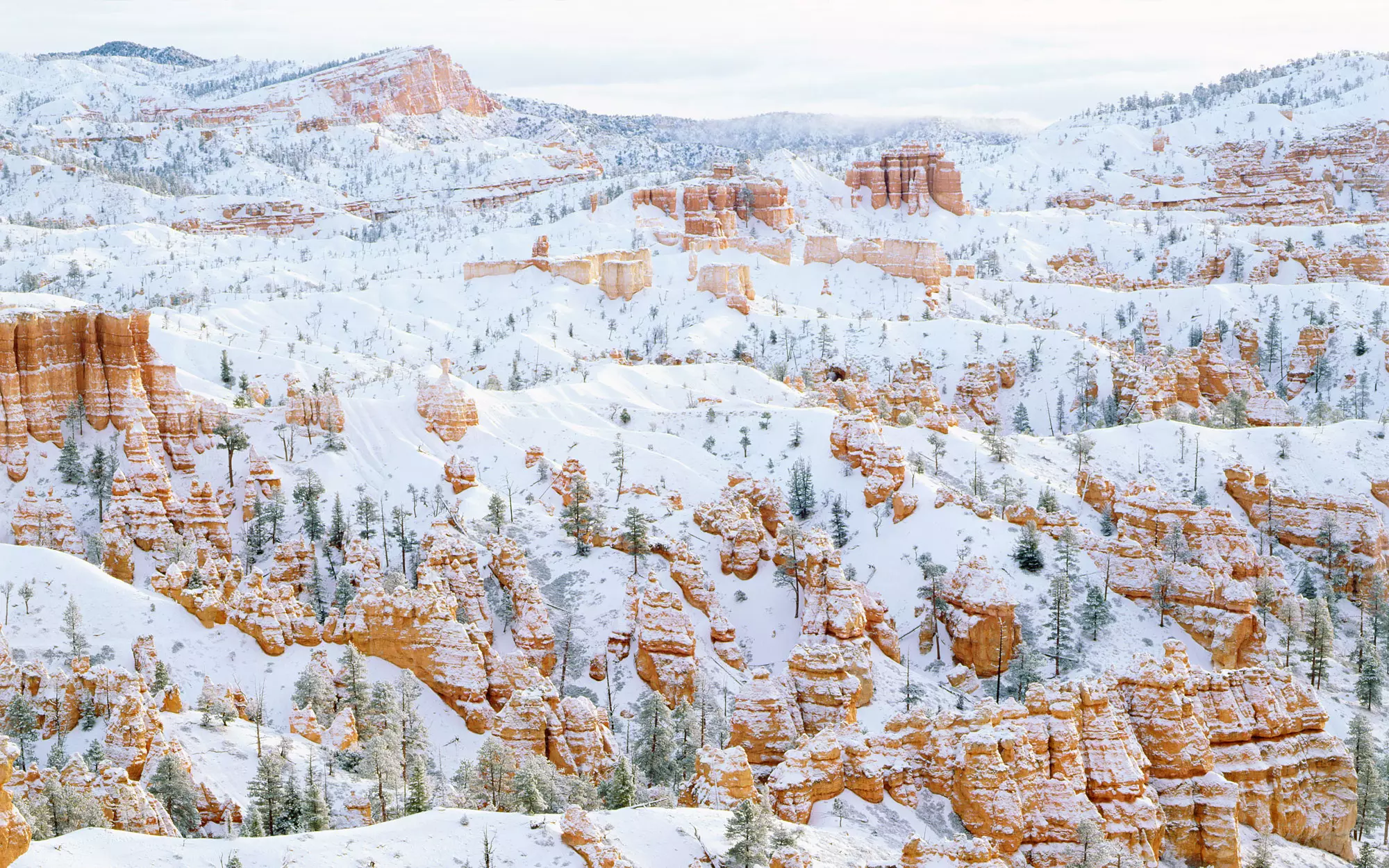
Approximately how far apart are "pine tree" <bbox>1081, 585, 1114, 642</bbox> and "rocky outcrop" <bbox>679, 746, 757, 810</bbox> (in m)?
29.3

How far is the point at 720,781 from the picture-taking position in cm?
4425

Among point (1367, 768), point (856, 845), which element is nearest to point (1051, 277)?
point (1367, 768)

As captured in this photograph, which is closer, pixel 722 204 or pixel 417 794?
pixel 417 794

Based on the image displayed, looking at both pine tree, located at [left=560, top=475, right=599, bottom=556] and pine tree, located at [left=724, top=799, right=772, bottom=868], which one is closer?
pine tree, located at [left=724, top=799, right=772, bottom=868]

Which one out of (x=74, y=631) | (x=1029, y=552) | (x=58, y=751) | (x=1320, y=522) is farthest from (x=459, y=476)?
(x=1320, y=522)

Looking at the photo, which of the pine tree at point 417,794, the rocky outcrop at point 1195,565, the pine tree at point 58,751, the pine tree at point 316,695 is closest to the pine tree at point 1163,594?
the rocky outcrop at point 1195,565

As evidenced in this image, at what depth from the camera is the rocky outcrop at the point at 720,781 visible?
43.8 metres

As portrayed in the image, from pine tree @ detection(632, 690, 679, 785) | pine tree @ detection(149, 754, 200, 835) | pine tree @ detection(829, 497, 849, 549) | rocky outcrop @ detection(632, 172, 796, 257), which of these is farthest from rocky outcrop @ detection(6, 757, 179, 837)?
rocky outcrop @ detection(632, 172, 796, 257)

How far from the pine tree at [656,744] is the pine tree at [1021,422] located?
67.1 metres

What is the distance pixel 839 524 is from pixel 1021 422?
44.8m

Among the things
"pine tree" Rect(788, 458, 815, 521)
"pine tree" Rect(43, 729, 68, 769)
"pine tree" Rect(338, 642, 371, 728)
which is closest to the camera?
"pine tree" Rect(43, 729, 68, 769)

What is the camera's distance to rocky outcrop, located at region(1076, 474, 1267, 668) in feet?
228

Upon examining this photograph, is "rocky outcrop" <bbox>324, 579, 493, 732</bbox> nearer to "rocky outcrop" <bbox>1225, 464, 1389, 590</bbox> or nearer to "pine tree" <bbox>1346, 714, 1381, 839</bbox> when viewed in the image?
"pine tree" <bbox>1346, 714, 1381, 839</bbox>

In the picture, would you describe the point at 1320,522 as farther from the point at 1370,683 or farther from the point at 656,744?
the point at 656,744
